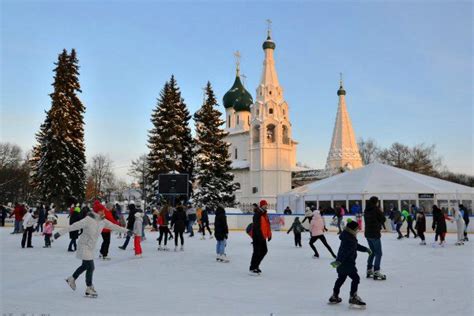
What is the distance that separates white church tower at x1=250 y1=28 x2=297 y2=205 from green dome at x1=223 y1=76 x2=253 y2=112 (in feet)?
42.0

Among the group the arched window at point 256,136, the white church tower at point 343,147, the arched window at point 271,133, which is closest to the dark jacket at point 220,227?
the white church tower at point 343,147

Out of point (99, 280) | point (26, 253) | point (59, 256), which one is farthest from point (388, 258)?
point (26, 253)

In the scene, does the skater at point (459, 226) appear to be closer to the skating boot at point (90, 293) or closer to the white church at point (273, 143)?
the skating boot at point (90, 293)

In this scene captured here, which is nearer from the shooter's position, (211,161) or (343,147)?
(211,161)

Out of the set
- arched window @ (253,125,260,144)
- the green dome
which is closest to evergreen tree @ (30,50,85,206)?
arched window @ (253,125,260,144)

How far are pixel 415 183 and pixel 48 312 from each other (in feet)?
105

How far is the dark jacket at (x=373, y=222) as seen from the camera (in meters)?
8.80

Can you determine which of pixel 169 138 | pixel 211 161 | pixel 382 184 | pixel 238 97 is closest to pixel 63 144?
pixel 169 138

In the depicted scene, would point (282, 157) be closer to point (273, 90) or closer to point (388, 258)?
point (273, 90)

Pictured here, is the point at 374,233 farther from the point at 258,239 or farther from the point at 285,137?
the point at 285,137

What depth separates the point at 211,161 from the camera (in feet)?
145

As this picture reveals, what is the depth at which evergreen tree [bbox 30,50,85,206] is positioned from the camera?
35.8 metres

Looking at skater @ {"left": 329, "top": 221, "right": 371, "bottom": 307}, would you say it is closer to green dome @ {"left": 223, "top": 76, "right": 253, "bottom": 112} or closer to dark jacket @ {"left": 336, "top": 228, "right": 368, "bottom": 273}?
dark jacket @ {"left": 336, "top": 228, "right": 368, "bottom": 273}

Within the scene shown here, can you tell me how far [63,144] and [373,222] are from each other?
32474mm
